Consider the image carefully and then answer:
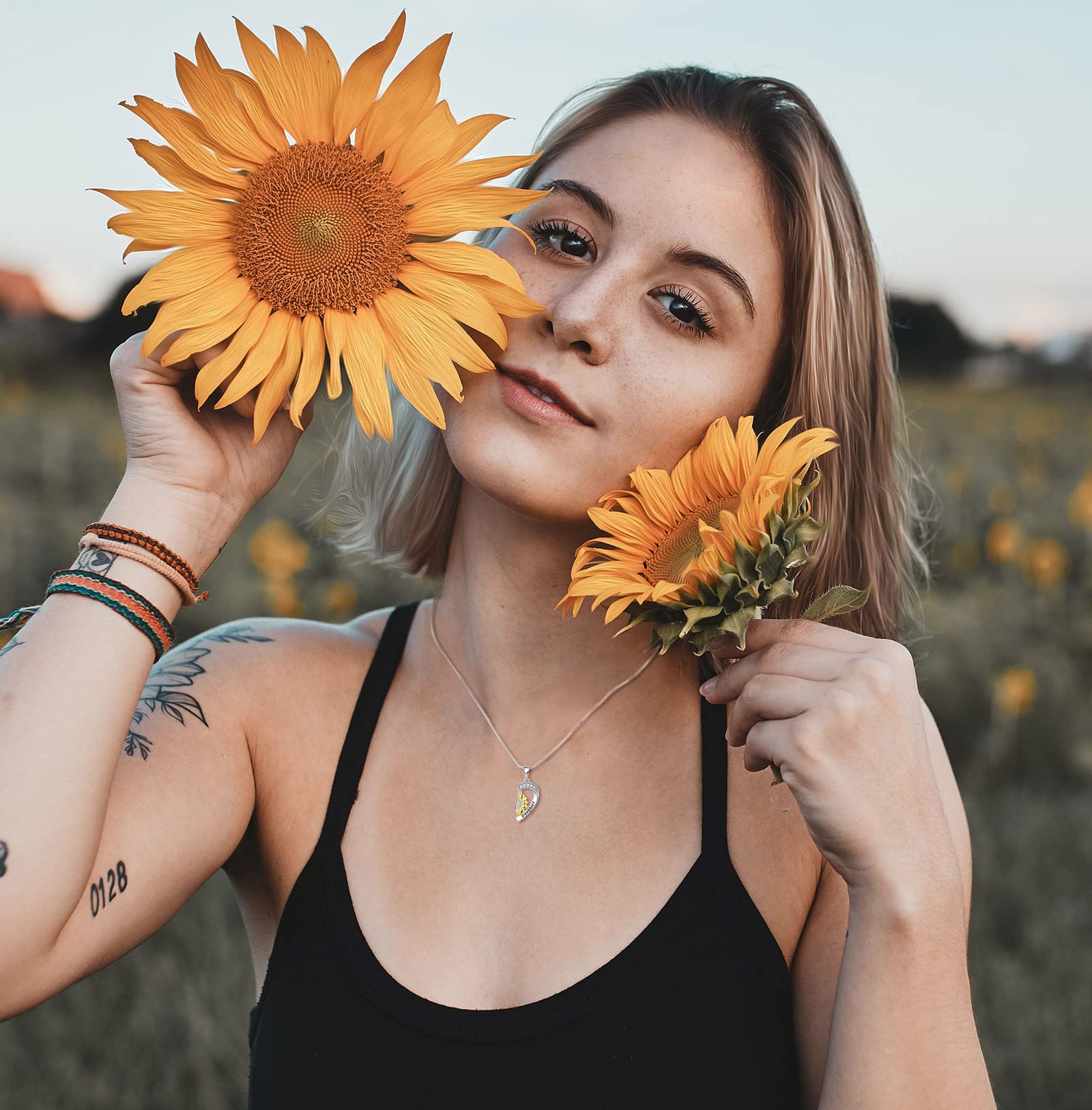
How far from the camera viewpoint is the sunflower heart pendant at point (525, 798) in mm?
2172

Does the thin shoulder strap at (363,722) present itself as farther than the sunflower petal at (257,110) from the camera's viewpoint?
Yes

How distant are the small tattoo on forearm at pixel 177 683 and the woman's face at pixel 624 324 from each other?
67cm

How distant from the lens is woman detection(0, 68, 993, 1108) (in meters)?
1.68

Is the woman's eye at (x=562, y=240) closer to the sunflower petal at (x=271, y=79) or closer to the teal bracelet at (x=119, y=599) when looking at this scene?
the sunflower petal at (x=271, y=79)

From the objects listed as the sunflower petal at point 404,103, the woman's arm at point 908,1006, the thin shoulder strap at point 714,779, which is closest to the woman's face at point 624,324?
the sunflower petal at point 404,103

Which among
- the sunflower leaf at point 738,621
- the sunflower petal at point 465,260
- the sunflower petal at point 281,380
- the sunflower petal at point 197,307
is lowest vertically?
the sunflower leaf at point 738,621

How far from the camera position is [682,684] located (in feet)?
7.48

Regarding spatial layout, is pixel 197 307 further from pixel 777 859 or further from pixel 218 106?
pixel 777 859

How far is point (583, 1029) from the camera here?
1887 mm

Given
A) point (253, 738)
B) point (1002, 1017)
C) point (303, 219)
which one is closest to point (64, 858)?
point (253, 738)

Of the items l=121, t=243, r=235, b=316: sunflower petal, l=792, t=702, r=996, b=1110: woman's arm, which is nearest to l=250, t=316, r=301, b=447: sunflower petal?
l=121, t=243, r=235, b=316: sunflower petal

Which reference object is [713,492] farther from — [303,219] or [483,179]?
[303,219]

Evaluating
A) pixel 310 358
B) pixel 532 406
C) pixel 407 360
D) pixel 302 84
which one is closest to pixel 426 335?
pixel 407 360

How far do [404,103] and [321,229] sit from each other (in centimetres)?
20
